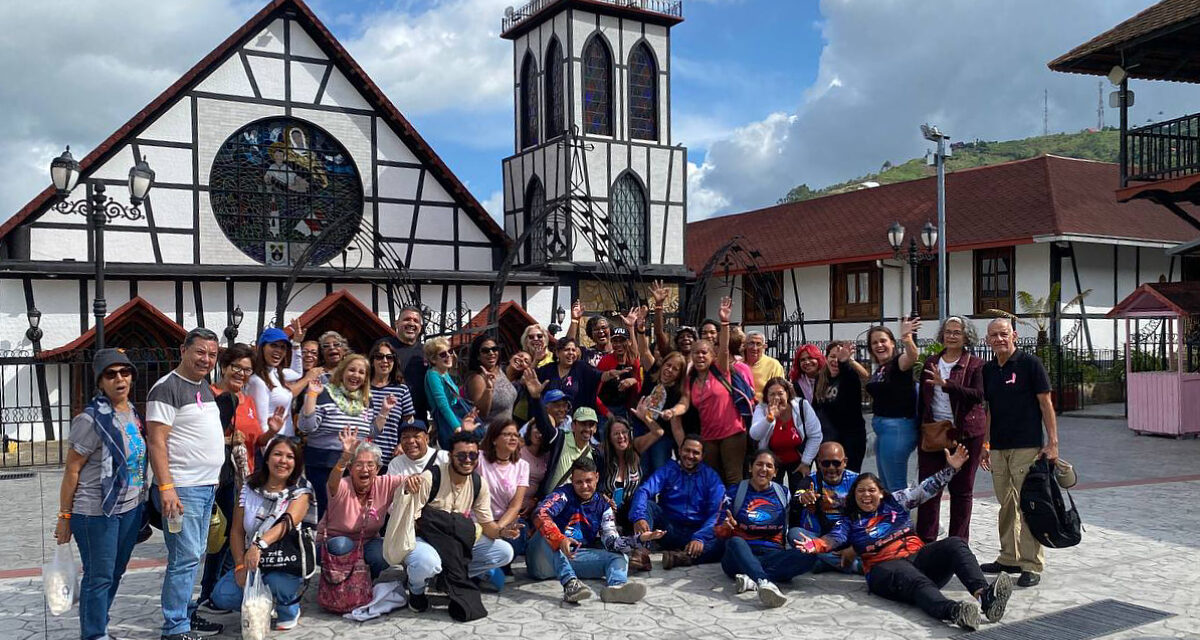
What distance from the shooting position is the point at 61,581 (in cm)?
498

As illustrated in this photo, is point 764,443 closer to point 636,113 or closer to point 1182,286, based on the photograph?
point 1182,286

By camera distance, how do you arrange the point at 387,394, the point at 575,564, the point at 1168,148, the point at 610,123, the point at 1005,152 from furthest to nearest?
1. the point at 1005,152
2. the point at 610,123
3. the point at 1168,148
4. the point at 387,394
5. the point at 575,564

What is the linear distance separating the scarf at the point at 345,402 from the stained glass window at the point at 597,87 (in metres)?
18.5

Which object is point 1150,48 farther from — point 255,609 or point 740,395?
point 255,609

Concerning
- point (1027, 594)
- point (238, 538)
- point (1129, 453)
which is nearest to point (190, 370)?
point (238, 538)

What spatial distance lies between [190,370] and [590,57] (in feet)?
67.7

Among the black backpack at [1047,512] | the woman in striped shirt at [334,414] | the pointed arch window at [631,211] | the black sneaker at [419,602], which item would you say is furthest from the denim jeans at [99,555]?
the pointed arch window at [631,211]

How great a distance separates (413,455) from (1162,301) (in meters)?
14.1

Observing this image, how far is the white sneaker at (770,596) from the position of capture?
592 cm

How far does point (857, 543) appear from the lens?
6316 millimetres

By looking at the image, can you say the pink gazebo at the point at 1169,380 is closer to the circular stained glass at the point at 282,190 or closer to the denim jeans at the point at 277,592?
the circular stained glass at the point at 282,190

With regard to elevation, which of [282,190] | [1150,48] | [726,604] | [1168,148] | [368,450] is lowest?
[726,604]

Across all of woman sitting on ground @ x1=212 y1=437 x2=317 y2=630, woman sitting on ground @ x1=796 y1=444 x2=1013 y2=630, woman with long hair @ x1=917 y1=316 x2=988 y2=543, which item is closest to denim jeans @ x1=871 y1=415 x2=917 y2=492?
woman with long hair @ x1=917 y1=316 x2=988 y2=543

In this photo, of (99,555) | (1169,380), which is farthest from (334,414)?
(1169,380)
